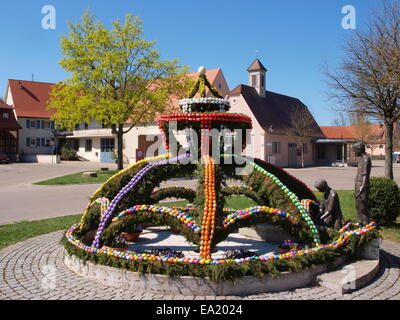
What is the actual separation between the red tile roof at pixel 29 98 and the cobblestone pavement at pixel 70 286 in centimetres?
4644

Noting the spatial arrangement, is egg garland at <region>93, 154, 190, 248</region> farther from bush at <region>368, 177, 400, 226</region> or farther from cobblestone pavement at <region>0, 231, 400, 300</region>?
bush at <region>368, 177, 400, 226</region>

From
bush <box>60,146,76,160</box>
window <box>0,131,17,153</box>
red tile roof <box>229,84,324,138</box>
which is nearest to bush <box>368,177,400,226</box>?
red tile roof <box>229,84,324,138</box>

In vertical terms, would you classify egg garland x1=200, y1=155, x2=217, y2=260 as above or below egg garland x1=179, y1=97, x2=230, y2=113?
below

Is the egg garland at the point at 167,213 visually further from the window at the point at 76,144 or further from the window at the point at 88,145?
the window at the point at 76,144

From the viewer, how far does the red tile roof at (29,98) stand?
161 feet

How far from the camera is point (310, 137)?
43688 millimetres

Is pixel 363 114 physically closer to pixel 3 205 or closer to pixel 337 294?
pixel 337 294

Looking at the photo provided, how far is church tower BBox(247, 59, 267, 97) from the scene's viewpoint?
1679 inches

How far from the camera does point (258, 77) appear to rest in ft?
140

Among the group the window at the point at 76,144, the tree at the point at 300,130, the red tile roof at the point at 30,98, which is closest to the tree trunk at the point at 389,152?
the tree at the point at 300,130

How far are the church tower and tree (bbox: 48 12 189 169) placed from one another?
18953mm

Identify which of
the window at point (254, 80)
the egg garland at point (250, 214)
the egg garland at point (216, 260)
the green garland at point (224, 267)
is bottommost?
the green garland at point (224, 267)
